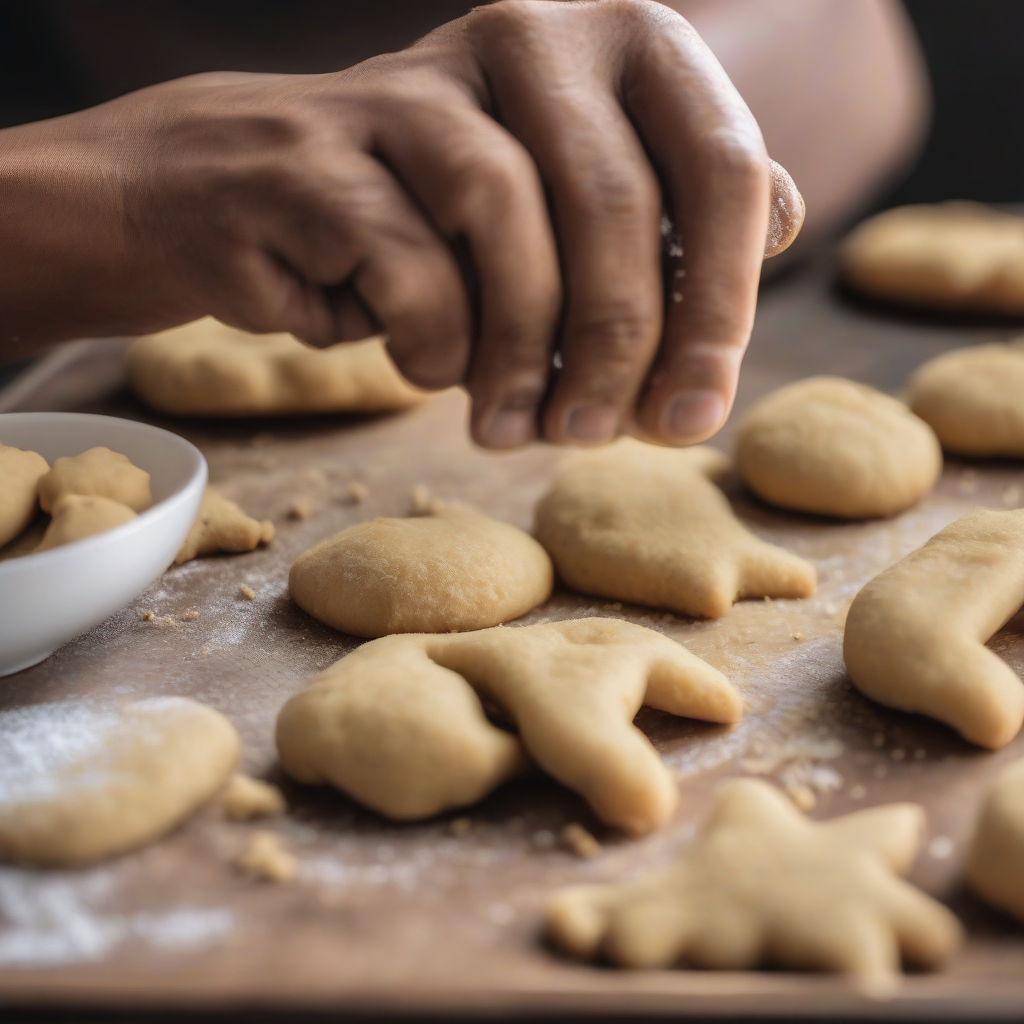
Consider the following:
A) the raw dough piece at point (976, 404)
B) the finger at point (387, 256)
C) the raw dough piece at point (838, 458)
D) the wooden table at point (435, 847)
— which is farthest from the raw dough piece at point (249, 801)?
the raw dough piece at point (976, 404)

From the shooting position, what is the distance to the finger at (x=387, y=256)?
3.38 feet

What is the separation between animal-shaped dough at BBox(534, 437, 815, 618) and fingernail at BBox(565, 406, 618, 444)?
8.3 inches

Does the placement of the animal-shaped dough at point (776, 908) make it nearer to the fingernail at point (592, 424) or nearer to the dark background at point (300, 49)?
the fingernail at point (592, 424)

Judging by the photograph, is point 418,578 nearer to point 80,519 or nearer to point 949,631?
point 80,519

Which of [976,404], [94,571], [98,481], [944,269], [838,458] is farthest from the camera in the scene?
[944,269]

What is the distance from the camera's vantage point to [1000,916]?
2.48 ft

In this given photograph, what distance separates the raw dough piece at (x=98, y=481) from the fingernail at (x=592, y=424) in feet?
1.53

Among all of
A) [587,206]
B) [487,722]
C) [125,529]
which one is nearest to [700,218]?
[587,206]

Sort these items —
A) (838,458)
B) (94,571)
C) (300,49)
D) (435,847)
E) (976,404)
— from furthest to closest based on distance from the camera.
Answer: (300,49) < (976,404) < (838,458) < (94,571) < (435,847)

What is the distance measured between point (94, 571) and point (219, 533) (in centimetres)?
38

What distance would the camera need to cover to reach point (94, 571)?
956 millimetres

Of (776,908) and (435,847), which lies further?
(435,847)

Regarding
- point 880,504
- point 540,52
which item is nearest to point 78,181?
point 540,52

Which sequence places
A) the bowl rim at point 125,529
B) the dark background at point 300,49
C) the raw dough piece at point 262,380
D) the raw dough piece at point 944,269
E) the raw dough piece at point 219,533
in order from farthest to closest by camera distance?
the dark background at point 300,49
the raw dough piece at point 944,269
the raw dough piece at point 262,380
the raw dough piece at point 219,533
the bowl rim at point 125,529
